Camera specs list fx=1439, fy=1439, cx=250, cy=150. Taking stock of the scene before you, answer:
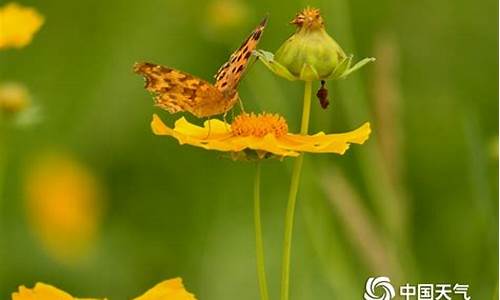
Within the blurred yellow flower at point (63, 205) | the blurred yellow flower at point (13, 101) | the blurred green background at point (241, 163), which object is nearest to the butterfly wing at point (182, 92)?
the blurred yellow flower at point (13, 101)

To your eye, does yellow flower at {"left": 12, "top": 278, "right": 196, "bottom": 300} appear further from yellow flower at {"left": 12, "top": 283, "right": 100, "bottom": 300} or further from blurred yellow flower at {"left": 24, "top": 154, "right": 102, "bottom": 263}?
blurred yellow flower at {"left": 24, "top": 154, "right": 102, "bottom": 263}

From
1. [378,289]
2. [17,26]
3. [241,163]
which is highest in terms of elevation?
[241,163]

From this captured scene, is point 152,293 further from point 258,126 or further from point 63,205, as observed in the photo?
point 63,205

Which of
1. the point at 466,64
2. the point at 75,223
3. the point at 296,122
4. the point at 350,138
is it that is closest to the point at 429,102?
the point at 466,64

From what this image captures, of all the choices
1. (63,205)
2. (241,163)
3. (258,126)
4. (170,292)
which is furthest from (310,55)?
(63,205)

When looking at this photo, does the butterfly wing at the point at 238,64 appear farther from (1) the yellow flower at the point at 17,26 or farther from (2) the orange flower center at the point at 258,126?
(1) the yellow flower at the point at 17,26

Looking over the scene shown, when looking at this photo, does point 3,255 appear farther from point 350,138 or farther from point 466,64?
point 350,138

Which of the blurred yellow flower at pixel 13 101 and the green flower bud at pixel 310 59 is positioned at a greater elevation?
the blurred yellow flower at pixel 13 101
